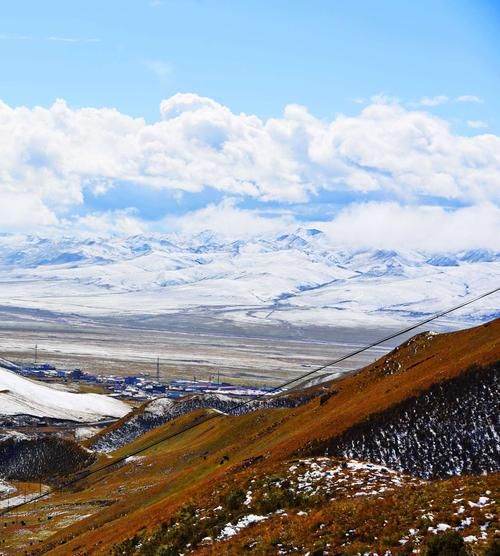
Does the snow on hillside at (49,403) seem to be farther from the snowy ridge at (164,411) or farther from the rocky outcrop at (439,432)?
the rocky outcrop at (439,432)

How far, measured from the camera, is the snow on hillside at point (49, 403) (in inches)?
6476

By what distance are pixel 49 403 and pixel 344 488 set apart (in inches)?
6122

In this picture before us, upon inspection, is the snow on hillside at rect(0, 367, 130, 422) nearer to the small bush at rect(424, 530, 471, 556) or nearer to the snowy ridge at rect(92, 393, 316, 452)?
the snowy ridge at rect(92, 393, 316, 452)

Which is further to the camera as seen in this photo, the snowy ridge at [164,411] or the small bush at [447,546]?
the snowy ridge at [164,411]

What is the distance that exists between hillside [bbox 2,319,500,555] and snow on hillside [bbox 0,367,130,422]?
92405mm

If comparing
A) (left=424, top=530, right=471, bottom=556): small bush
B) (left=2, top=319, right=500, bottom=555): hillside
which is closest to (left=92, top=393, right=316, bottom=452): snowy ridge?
(left=2, top=319, right=500, bottom=555): hillside

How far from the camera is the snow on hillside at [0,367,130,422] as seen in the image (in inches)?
6476

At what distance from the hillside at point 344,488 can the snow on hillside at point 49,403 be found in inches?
3638

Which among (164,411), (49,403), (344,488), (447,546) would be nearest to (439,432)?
(344,488)

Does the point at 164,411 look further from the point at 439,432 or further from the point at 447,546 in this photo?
the point at 447,546

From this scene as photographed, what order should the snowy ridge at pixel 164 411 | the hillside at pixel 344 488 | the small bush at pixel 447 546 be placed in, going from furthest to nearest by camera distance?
1. the snowy ridge at pixel 164 411
2. the hillside at pixel 344 488
3. the small bush at pixel 447 546

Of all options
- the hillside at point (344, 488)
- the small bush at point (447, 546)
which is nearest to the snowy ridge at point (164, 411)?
the hillside at point (344, 488)

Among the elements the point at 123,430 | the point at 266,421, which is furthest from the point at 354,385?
the point at 123,430

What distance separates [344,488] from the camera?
31.2 metres
